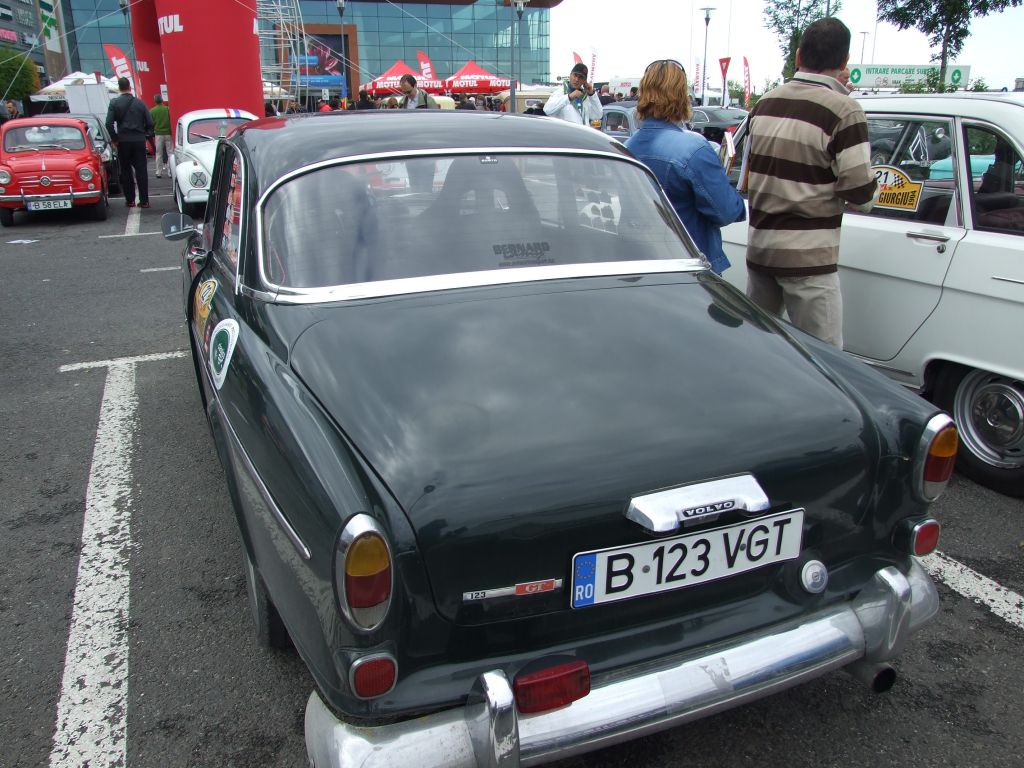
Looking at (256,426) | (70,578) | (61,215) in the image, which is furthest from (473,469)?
(61,215)

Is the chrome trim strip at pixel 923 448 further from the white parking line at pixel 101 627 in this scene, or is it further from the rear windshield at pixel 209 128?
the rear windshield at pixel 209 128

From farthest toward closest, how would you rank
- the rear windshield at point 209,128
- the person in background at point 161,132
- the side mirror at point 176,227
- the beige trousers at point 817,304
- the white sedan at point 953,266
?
the person in background at point 161,132 → the rear windshield at point 209,128 → the side mirror at point 176,227 → the beige trousers at point 817,304 → the white sedan at point 953,266

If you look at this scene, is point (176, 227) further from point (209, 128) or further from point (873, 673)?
point (209, 128)

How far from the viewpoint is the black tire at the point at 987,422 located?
3613 mm

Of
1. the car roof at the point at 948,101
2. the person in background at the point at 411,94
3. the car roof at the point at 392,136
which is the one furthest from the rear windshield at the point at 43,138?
the car roof at the point at 948,101

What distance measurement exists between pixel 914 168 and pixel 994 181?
1.28 feet

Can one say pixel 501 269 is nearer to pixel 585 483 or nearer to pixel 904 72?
pixel 585 483

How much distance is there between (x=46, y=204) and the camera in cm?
1159

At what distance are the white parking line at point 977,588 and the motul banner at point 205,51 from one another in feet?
50.2

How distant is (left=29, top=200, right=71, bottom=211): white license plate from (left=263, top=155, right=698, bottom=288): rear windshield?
426 inches

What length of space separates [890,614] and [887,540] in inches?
8.0

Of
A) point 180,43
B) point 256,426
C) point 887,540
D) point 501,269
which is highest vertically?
point 180,43

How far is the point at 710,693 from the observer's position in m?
1.81

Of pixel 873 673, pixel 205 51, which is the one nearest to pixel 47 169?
pixel 205 51
